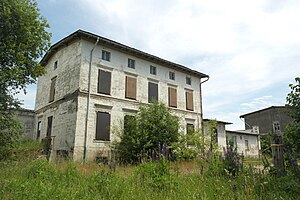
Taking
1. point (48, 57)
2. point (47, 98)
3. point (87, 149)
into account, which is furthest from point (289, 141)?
point (48, 57)

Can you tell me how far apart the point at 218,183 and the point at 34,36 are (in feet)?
40.0

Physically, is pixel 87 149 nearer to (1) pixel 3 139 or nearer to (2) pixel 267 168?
(1) pixel 3 139

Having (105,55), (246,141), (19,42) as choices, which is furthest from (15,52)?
(246,141)

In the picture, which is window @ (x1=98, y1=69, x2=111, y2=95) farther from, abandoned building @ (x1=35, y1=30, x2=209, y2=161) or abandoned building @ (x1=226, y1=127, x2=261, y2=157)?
abandoned building @ (x1=226, y1=127, x2=261, y2=157)

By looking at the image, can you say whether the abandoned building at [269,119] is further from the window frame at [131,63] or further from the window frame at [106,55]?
the window frame at [106,55]

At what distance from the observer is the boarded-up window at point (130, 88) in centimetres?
1750

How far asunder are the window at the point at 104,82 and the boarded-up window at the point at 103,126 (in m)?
1.64

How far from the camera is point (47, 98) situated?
19.5m

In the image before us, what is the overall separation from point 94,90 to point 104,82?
103cm

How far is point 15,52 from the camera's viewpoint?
38.5 feet

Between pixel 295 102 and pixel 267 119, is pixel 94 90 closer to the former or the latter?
pixel 295 102

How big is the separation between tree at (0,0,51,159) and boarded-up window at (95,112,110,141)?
4833 millimetres

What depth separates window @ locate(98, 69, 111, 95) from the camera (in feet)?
53.0

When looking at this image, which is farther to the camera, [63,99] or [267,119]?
[267,119]
